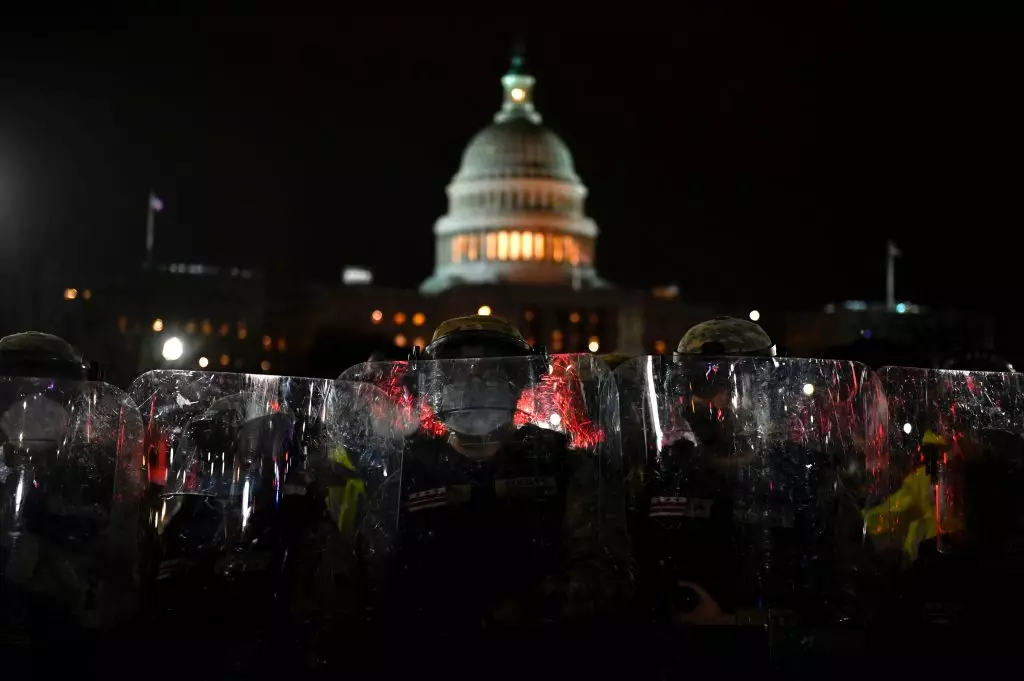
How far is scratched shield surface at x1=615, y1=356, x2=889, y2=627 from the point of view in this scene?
958 cm

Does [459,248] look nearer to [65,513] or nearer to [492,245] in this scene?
[492,245]

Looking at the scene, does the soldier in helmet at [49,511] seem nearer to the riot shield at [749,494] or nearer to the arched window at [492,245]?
the riot shield at [749,494]

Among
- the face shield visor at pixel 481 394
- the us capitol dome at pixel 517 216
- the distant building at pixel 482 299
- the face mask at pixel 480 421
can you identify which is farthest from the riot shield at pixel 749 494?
the us capitol dome at pixel 517 216

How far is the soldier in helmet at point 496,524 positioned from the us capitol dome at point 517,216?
11182 cm

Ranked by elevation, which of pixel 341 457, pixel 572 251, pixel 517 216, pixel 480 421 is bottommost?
pixel 341 457

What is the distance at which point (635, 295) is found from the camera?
115 metres

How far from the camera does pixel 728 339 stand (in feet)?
38.4

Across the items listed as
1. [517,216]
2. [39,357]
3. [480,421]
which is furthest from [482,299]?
[480,421]

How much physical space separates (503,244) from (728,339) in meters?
115

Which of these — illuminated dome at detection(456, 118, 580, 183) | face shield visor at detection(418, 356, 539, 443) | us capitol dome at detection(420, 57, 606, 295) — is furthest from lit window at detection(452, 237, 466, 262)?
face shield visor at detection(418, 356, 539, 443)

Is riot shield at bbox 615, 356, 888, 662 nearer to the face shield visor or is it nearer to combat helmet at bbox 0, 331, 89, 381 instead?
the face shield visor

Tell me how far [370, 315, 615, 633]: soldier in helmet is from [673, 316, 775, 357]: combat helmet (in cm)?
208

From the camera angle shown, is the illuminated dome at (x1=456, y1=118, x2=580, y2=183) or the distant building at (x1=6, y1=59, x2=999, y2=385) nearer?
the distant building at (x1=6, y1=59, x2=999, y2=385)

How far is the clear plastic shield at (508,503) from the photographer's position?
9453 mm
